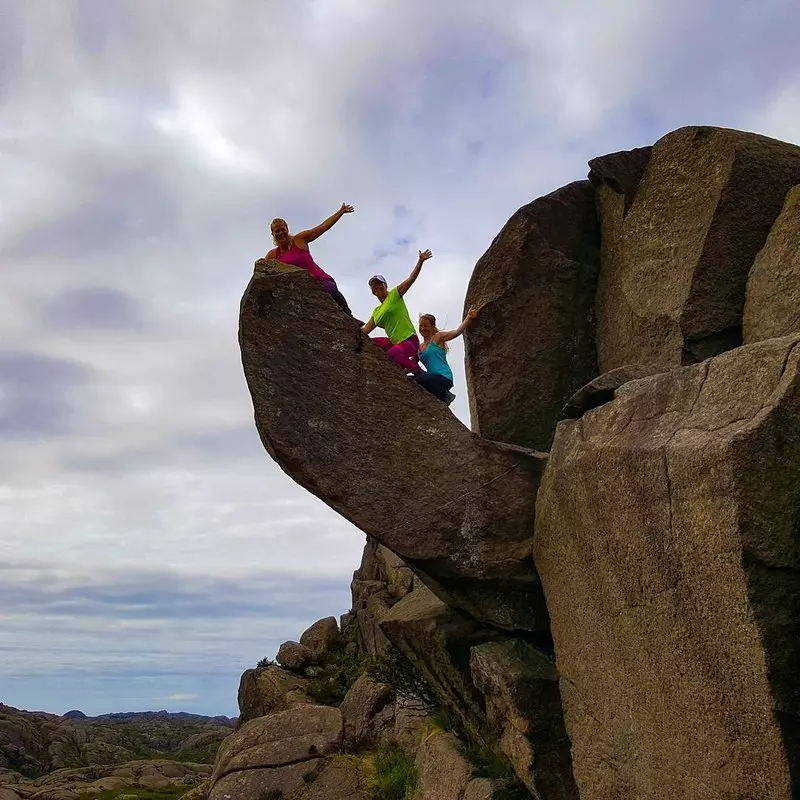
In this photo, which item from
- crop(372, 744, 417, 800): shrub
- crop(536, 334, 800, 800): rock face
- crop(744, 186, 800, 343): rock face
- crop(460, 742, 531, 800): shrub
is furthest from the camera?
crop(372, 744, 417, 800): shrub

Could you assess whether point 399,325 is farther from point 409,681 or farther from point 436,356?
point 409,681

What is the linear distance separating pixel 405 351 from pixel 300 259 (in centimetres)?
258

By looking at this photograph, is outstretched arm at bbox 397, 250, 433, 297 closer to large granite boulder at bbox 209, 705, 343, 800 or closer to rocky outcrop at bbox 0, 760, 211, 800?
large granite boulder at bbox 209, 705, 343, 800

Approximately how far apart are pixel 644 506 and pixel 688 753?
2.86 m

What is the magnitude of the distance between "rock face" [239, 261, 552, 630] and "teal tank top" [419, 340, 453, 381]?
163 cm

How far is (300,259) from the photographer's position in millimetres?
15320

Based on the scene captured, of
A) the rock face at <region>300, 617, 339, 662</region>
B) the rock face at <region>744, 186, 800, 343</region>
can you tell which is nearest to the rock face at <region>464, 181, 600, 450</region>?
the rock face at <region>744, 186, 800, 343</region>

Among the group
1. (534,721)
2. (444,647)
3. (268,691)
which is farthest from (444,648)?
(268,691)

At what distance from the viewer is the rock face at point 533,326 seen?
1638 cm

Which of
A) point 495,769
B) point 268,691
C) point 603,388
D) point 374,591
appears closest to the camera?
point 603,388

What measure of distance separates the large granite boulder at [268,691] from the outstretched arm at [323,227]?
2454cm

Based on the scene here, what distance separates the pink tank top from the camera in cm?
1527

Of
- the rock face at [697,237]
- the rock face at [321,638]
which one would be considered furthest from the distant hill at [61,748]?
the rock face at [697,237]

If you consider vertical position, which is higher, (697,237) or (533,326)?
(697,237)
